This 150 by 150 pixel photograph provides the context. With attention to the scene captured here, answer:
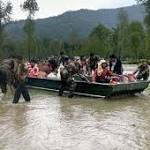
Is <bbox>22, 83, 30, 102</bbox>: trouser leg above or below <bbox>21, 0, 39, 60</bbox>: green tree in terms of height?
below

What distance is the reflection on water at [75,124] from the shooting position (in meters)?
10.4

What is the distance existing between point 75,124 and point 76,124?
0.03 m

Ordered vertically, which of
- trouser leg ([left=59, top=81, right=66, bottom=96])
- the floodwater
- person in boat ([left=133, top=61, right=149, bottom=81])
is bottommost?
the floodwater

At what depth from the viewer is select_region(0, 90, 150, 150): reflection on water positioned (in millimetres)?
10438

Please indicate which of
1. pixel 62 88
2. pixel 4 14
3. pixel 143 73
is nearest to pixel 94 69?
pixel 143 73

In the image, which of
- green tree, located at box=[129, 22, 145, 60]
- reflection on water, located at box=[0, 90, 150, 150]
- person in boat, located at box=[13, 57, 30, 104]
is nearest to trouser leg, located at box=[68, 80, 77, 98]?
reflection on water, located at box=[0, 90, 150, 150]

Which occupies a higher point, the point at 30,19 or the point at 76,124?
the point at 30,19

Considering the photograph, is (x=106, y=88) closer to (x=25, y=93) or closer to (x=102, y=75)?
(x=102, y=75)

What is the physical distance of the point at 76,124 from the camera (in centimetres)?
1295

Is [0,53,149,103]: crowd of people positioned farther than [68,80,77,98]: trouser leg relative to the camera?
No

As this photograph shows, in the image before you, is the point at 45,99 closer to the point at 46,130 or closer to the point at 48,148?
the point at 46,130

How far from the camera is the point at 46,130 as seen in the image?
1209 centimetres

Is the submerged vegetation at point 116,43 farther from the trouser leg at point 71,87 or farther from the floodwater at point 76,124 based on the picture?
the floodwater at point 76,124

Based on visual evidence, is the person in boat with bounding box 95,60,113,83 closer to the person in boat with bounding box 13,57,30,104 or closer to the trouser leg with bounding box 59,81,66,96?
the trouser leg with bounding box 59,81,66,96
